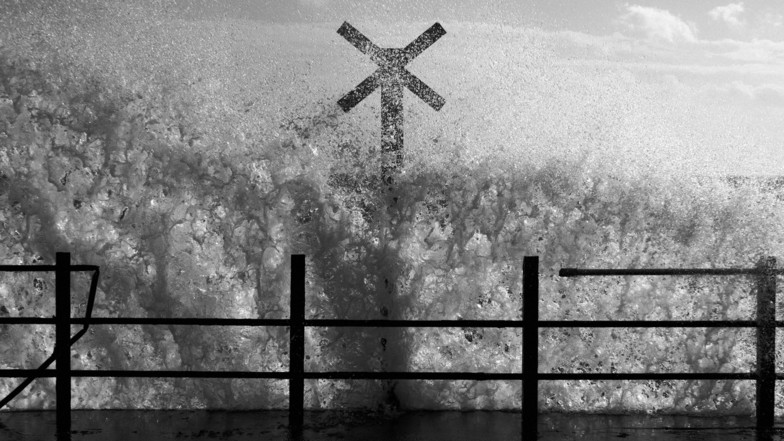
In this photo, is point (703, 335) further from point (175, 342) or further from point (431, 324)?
point (175, 342)

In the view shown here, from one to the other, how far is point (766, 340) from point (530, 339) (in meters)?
1.52

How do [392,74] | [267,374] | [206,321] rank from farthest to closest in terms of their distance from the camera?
[392,74] < [267,374] < [206,321]

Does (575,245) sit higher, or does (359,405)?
(575,245)

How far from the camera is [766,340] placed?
5773 millimetres

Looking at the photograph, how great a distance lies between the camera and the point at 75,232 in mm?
7371

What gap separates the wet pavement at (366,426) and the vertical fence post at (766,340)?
0.15m

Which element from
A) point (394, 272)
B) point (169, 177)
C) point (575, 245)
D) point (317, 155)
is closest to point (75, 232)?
point (169, 177)

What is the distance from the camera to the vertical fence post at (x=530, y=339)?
5449mm

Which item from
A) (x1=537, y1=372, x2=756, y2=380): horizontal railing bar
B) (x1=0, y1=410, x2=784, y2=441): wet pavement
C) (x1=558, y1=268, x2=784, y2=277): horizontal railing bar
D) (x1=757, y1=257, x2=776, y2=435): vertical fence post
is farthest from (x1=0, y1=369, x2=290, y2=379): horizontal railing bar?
(x1=757, y1=257, x2=776, y2=435): vertical fence post

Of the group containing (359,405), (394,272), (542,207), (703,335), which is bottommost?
(359,405)

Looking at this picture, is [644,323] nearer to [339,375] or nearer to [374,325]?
[374,325]

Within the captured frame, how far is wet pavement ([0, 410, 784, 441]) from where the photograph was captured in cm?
547

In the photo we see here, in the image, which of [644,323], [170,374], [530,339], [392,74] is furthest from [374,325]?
[392,74]

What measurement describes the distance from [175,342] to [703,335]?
3827 mm
